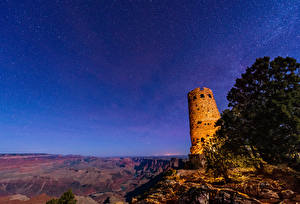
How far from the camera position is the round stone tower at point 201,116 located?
62.0 ft

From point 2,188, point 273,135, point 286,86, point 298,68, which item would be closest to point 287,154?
point 273,135

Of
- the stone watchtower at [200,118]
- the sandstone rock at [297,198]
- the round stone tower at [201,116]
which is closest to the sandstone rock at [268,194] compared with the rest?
the sandstone rock at [297,198]

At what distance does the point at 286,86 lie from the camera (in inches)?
456

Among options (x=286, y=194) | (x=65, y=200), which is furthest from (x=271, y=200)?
(x=65, y=200)

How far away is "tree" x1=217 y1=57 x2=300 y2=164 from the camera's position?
10.5m

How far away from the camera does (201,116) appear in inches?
790

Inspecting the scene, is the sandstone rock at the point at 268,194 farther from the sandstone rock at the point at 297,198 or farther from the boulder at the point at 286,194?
the sandstone rock at the point at 297,198

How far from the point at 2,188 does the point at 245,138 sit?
23269 cm

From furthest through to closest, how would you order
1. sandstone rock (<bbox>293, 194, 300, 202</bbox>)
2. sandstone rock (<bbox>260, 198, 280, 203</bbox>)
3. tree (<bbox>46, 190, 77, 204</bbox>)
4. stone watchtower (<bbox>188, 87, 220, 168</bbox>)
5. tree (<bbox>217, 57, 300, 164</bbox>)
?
tree (<bbox>46, 190, 77, 204</bbox>) < stone watchtower (<bbox>188, 87, 220, 168</bbox>) < tree (<bbox>217, 57, 300, 164</bbox>) < sandstone rock (<bbox>260, 198, 280, 203</bbox>) < sandstone rock (<bbox>293, 194, 300, 202</bbox>)

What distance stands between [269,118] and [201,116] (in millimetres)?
9443

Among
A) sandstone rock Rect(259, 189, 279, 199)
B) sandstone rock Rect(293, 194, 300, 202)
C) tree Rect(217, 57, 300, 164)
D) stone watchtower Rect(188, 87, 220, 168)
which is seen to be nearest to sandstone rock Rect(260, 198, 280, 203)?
sandstone rock Rect(259, 189, 279, 199)

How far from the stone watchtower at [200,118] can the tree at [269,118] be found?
486 cm

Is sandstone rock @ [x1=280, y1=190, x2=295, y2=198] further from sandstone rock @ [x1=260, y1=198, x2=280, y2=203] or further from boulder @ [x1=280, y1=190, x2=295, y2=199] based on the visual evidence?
sandstone rock @ [x1=260, y1=198, x2=280, y2=203]

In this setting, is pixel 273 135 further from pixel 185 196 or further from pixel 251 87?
pixel 185 196
